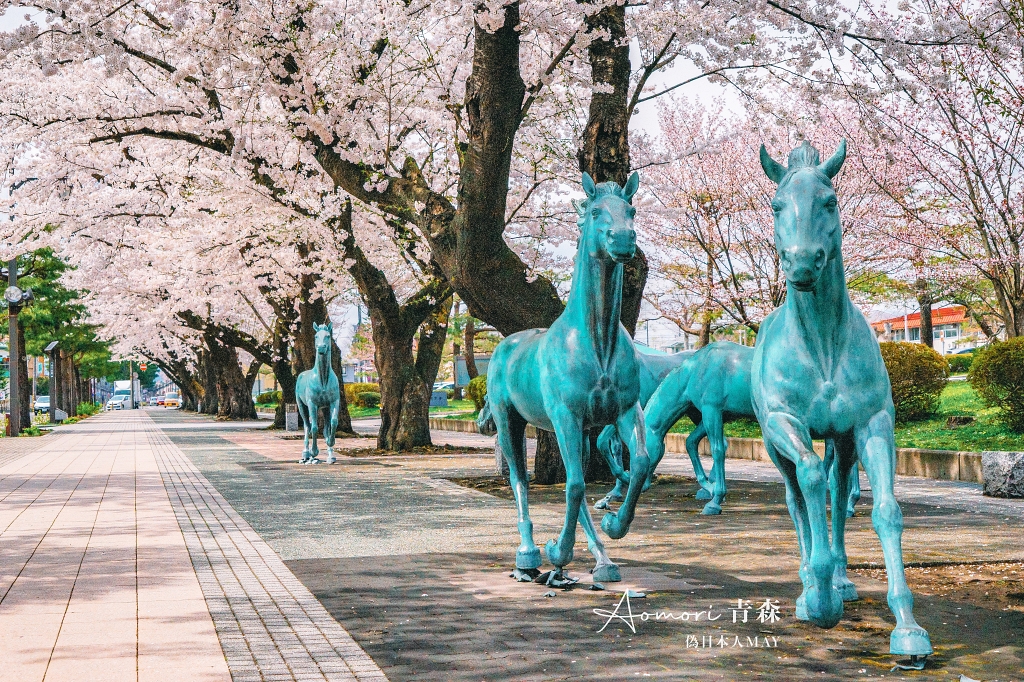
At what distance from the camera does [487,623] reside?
605cm

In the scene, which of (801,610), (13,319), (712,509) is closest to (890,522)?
(801,610)

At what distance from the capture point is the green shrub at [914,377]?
1791 centimetres

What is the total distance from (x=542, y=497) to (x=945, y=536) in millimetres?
5269

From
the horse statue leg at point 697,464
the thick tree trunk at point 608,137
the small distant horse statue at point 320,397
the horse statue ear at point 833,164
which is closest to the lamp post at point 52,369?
the small distant horse statue at point 320,397

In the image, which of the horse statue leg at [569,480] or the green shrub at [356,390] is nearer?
the horse statue leg at [569,480]

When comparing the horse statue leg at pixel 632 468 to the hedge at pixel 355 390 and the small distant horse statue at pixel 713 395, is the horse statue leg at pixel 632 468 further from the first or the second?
the hedge at pixel 355 390

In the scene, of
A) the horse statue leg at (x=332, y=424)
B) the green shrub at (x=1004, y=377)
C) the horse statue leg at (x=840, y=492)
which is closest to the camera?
the horse statue leg at (x=840, y=492)

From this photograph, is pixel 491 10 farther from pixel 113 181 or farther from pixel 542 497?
pixel 113 181

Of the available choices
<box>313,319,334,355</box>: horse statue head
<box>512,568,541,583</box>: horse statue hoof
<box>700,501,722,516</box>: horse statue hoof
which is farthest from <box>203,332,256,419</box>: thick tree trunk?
<box>512,568,541,583</box>: horse statue hoof

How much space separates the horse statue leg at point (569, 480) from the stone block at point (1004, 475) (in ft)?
22.8

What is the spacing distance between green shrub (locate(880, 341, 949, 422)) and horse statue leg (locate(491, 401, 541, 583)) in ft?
36.8

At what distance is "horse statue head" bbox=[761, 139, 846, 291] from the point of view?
4.86 metres

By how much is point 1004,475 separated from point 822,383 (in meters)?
7.93

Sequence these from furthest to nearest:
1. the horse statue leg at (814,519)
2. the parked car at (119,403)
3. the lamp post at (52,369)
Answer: the parked car at (119,403)
the lamp post at (52,369)
the horse statue leg at (814,519)
